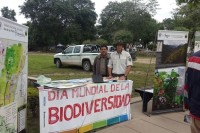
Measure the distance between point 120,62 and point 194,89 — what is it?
3.85 metres

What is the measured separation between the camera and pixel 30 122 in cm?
622

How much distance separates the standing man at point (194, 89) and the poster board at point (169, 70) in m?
3.49

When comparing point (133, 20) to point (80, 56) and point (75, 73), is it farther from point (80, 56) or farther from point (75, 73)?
point (75, 73)

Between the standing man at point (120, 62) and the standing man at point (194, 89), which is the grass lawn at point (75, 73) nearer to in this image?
the standing man at point (120, 62)

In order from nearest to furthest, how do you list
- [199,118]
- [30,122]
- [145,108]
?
[199,118], [30,122], [145,108]

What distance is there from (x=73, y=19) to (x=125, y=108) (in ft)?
190

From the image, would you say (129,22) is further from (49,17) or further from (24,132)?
(24,132)

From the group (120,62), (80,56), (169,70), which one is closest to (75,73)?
(80,56)

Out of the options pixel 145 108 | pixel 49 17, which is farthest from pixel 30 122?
pixel 49 17

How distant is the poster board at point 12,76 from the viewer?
406cm

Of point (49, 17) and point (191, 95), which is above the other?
point (49, 17)

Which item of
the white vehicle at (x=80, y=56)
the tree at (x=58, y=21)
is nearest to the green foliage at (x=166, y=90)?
the white vehicle at (x=80, y=56)

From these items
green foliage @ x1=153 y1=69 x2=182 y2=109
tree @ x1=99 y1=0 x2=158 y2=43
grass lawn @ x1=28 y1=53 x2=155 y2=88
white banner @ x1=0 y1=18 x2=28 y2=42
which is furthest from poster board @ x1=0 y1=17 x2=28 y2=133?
tree @ x1=99 y1=0 x2=158 y2=43

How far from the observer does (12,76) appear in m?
4.39
